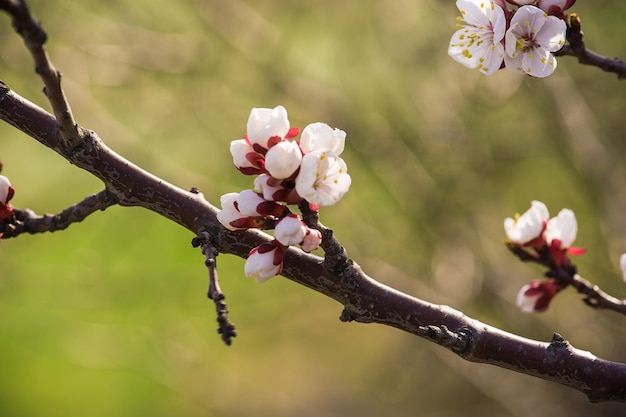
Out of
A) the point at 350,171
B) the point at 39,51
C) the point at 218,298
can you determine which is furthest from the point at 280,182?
the point at 350,171

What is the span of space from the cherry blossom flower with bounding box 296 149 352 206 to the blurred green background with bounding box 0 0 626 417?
2123 mm

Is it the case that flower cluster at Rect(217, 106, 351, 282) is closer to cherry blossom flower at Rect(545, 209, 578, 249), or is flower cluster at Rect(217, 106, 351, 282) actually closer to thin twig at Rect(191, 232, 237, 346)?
thin twig at Rect(191, 232, 237, 346)

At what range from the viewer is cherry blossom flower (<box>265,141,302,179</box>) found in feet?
2.93

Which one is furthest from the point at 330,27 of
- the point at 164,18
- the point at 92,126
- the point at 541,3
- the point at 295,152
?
the point at 295,152

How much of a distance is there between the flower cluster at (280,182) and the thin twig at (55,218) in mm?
208

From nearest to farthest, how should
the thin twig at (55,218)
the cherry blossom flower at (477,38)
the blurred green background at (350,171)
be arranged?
the thin twig at (55,218), the cherry blossom flower at (477,38), the blurred green background at (350,171)

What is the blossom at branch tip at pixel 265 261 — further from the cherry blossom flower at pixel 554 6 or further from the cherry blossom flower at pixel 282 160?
the cherry blossom flower at pixel 554 6

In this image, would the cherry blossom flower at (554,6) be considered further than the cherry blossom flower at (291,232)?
Yes

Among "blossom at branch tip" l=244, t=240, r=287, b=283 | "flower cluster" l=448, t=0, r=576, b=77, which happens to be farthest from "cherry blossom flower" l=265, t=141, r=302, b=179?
"flower cluster" l=448, t=0, r=576, b=77

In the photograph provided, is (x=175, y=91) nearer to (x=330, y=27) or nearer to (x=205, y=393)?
(x=330, y=27)

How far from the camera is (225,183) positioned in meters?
3.66

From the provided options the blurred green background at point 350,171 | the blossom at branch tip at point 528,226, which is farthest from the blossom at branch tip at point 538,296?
the blurred green background at point 350,171

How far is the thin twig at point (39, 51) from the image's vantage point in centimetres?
68

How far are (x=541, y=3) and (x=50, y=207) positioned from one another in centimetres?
367
